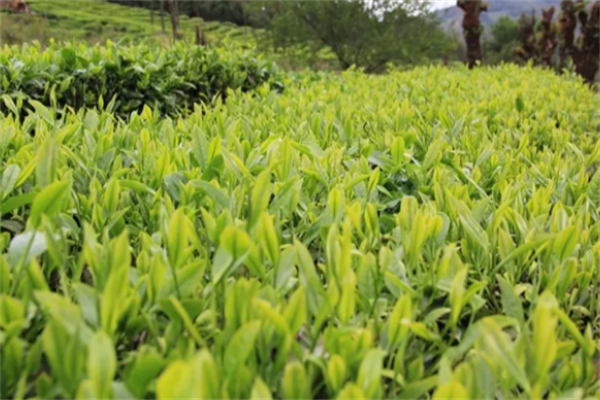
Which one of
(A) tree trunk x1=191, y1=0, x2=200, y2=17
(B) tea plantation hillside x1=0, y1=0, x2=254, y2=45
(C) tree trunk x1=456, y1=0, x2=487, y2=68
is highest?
(A) tree trunk x1=191, y1=0, x2=200, y2=17

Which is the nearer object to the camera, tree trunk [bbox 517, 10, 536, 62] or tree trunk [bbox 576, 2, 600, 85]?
tree trunk [bbox 576, 2, 600, 85]

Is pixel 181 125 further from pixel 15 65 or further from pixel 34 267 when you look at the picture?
pixel 15 65

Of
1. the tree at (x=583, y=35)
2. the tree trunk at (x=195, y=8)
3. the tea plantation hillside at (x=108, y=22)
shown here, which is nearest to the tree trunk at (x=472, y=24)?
the tree at (x=583, y=35)

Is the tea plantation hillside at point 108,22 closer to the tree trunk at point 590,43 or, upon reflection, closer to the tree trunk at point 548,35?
the tree trunk at point 548,35

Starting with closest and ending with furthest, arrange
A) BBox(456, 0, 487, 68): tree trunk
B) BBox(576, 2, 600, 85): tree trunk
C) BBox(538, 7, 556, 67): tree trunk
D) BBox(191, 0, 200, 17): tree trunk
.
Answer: BBox(456, 0, 487, 68): tree trunk, BBox(576, 2, 600, 85): tree trunk, BBox(538, 7, 556, 67): tree trunk, BBox(191, 0, 200, 17): tree trunk

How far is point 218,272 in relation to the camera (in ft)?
2.90

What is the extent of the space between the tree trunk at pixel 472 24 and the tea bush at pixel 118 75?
9.83 meters

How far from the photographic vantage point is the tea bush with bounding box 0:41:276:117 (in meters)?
4.17

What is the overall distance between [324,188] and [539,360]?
0.97m

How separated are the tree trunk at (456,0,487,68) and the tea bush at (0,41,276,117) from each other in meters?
9.83

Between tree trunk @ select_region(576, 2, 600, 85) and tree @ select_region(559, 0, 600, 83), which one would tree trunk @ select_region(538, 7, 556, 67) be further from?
tree trunk @ select_region(576, 2, 600, 85)

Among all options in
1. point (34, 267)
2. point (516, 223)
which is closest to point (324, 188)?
point (516, 223)

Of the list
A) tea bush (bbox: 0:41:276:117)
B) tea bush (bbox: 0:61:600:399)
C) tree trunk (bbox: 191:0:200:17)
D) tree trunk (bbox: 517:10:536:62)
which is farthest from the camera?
tree trunk (bbox: 191:0:200:17)

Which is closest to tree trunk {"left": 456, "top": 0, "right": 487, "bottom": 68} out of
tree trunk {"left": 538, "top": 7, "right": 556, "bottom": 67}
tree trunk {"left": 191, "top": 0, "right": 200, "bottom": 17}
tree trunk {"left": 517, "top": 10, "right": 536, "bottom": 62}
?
tree trunk {"left": 538, "top": 7, "right": 556, "bottom": 67}
